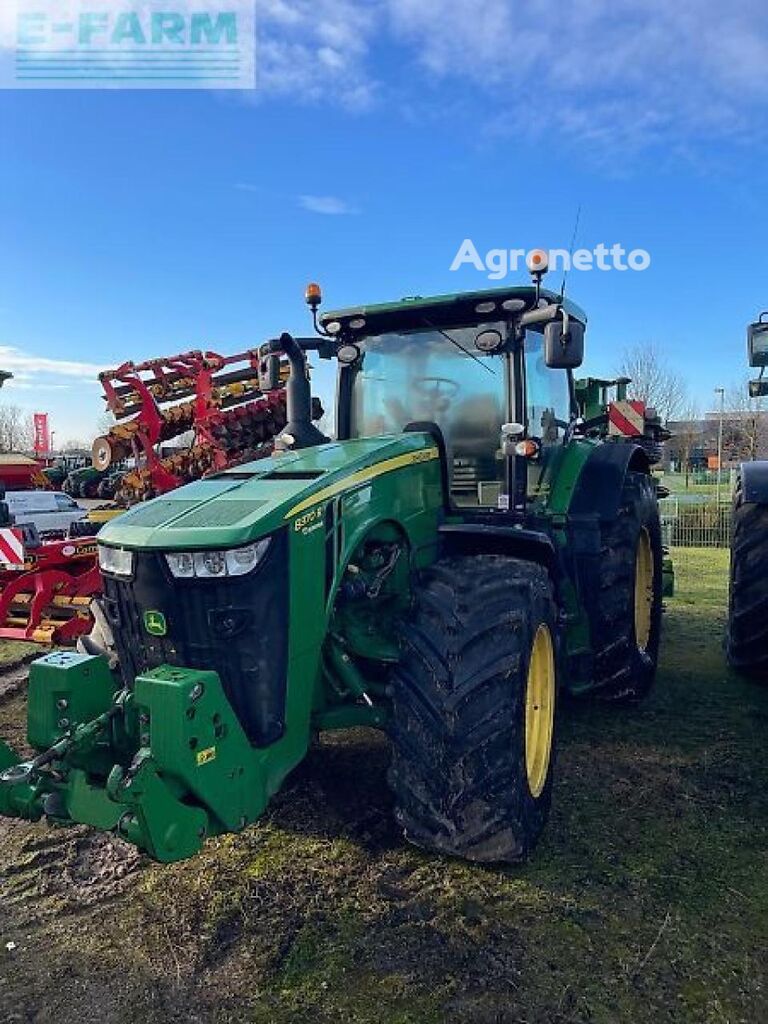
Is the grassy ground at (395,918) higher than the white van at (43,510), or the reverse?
the white van at (43,510)

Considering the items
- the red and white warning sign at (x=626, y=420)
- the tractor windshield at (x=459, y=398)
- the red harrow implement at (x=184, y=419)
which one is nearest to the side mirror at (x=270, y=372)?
the tractor windshield at (x=459, y=398)

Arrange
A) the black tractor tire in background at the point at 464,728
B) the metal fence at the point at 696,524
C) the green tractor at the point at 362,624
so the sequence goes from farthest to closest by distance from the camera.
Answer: the metal fence at the point at 696,524 < the black tractor tire in background at the point at 464,728 < the green tractor at the point at 362,624

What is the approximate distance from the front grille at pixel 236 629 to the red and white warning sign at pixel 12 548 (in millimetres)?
4540

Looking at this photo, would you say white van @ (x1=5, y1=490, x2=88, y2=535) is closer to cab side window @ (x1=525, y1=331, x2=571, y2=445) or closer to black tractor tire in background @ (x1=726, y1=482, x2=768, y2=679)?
cab side window @ (x1=525, y1=331, x2=571, y2=445)

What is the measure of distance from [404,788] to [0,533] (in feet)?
17.4

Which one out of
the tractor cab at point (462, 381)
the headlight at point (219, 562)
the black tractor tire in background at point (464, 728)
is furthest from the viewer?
the tractor cab at point (462, 381)

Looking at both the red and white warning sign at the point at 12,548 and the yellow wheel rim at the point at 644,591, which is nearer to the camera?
the yellow wheel rim at the point at 644,591

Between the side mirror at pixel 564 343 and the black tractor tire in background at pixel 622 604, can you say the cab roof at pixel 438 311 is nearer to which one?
the side mirror at pixel 564 343

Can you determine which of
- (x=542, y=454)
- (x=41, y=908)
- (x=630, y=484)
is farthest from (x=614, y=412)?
(x=41, y=908)

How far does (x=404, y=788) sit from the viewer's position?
3227mm

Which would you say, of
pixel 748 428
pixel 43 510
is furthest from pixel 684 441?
pixel 43 510

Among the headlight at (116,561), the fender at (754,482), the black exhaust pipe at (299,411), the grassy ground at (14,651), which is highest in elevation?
the black exhaust pipe at (299,411)

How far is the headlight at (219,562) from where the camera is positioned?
2.99 m

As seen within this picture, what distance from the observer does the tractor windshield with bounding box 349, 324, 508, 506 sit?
4.34 m
